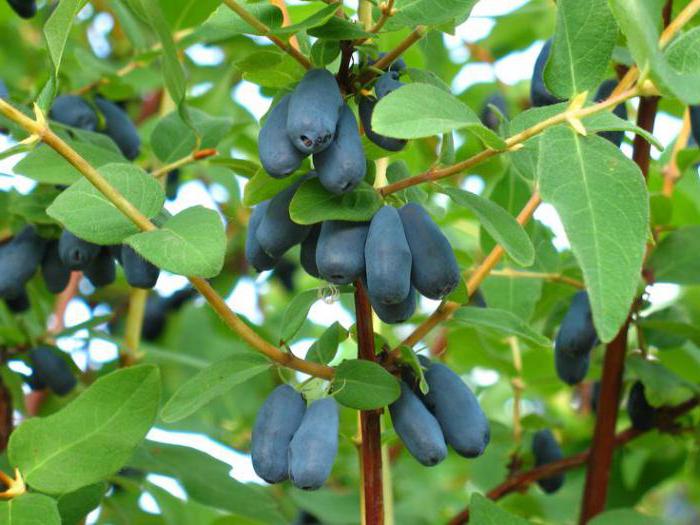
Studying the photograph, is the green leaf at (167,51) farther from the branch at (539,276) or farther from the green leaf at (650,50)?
the branch at (539,276)

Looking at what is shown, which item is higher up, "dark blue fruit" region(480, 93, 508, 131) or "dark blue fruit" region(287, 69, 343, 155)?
"dark blue fruit" region(287, 69, 343, 155)

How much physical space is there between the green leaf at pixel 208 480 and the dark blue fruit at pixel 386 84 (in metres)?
0.67

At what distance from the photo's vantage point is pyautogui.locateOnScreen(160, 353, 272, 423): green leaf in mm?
1068

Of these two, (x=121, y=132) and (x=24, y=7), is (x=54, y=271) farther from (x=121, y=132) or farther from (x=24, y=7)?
(x=24, y=7)

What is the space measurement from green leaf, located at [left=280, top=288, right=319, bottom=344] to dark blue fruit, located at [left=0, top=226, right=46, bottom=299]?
460mm

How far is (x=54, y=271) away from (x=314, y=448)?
60 centimetres

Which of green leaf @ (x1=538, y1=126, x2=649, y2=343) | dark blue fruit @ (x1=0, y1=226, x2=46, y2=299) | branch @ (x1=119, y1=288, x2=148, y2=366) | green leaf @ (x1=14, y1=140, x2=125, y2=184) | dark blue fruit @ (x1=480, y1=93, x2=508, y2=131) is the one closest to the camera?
green leaf @ (x1=538, y1=126, x2=649, y2=343)

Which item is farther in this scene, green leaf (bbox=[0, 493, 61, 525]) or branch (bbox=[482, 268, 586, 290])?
branch (bbox=[482, 268, 586, 290])

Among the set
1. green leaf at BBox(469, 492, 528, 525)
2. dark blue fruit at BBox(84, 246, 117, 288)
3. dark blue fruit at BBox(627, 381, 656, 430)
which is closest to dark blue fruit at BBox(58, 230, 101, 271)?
dark blue fruit at BBox(84, 246, 117, 288)

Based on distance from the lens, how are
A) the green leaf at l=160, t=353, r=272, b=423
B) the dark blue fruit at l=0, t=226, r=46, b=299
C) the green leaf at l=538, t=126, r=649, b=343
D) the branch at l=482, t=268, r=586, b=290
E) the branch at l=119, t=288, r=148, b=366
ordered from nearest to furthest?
the green leaf at l=538, t=126, r=649, b=343
the green leaf at l=160, t=353, r=272, b=423
the dark blue fruit at l=0, t=226, r=46, b=299
the branch at l=482, t=268, r=586, b=290
the branch at l=119, t=288, r=148, b=366

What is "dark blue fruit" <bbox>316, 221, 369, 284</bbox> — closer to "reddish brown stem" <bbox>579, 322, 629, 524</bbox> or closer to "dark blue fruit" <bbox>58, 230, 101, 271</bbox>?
"dark blue fruit" <bbox>58, 230, 101, 271</bbox>

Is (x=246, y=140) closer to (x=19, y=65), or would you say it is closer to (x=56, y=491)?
(x=19, y=65)

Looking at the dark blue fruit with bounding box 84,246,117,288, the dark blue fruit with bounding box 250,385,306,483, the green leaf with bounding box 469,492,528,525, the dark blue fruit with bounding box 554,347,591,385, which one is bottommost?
the green leaf with bounding box 469,492,528,525

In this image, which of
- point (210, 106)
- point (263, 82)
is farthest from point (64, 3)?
point (210, 106)
